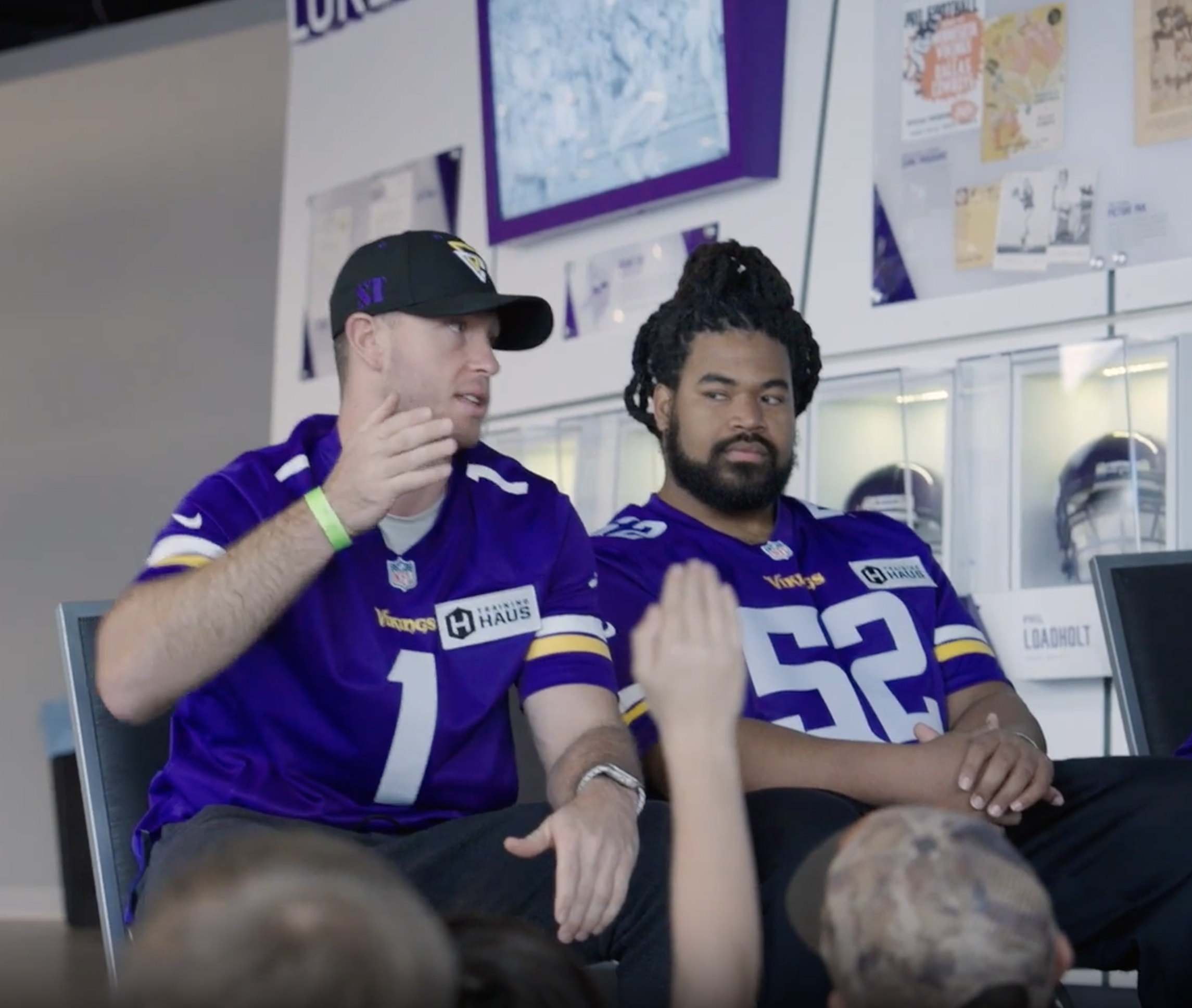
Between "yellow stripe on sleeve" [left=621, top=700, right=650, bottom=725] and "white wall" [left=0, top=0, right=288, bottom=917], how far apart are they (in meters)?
3.74

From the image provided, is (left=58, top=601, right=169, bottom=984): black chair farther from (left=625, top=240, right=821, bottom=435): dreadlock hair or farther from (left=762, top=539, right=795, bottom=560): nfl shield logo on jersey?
(left=625, top=240, right=821, bottom=435): dreadlock hair

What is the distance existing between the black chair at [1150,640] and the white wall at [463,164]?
1.05 m

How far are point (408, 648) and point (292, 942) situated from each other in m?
1.37

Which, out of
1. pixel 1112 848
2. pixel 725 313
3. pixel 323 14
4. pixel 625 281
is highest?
pixel 323 14

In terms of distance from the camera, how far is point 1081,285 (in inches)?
120

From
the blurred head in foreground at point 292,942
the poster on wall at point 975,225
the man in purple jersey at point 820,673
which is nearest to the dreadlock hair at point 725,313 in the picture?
the man in purple jersey at point 820,673

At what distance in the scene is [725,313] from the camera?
2814mm

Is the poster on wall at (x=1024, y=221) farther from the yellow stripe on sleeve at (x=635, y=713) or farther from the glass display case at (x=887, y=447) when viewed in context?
the yellow stripe on sleeve at (x=635, y=713)

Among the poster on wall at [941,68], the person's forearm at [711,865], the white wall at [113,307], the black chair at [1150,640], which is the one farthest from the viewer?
the white wall at [113,307]

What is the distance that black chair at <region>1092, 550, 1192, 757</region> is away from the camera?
2557mm

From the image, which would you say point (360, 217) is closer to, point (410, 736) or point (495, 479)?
point (495, 479)

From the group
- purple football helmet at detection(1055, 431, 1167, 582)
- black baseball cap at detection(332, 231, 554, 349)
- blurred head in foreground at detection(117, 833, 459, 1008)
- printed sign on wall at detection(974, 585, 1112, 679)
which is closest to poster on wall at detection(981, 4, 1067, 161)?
purple football helmet at detection(1055, 431, 1167, 582)

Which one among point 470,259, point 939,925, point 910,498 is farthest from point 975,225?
point 939,925

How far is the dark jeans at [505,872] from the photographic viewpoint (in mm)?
1897
